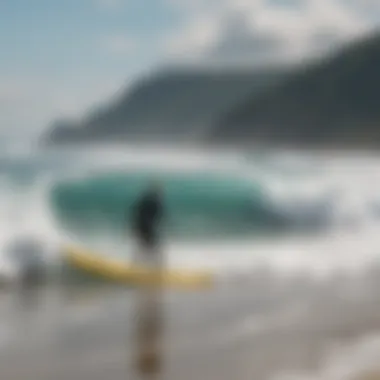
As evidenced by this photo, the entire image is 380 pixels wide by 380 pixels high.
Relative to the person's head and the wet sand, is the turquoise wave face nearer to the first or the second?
the person's head

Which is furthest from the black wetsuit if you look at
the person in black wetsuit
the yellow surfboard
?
the yellow surfboard

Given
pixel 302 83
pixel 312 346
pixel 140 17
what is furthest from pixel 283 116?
pixel 312 346

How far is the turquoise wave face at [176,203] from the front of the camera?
9.94ft

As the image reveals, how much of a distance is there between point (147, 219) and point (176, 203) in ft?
0.46

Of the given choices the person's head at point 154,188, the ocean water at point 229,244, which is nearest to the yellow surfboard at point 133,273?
the ocean water at point 229,244

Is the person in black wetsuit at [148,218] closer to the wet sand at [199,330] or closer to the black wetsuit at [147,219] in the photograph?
the black wetsuit at [147,219]

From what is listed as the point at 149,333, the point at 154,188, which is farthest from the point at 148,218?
the point at 149,333

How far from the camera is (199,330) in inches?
106

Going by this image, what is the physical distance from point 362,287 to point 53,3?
172 centimetres

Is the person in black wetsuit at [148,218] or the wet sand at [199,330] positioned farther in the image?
the person in black wetsuit at [148,218]

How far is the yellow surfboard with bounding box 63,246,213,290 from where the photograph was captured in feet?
9.43

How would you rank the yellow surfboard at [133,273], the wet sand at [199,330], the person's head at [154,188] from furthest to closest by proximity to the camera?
the person's head at [154,188] < the yellow surfboard at [133,273] < the wet sand at [199,330]

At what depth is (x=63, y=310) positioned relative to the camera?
2.74 meters

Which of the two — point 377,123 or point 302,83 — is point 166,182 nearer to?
point 302,83
